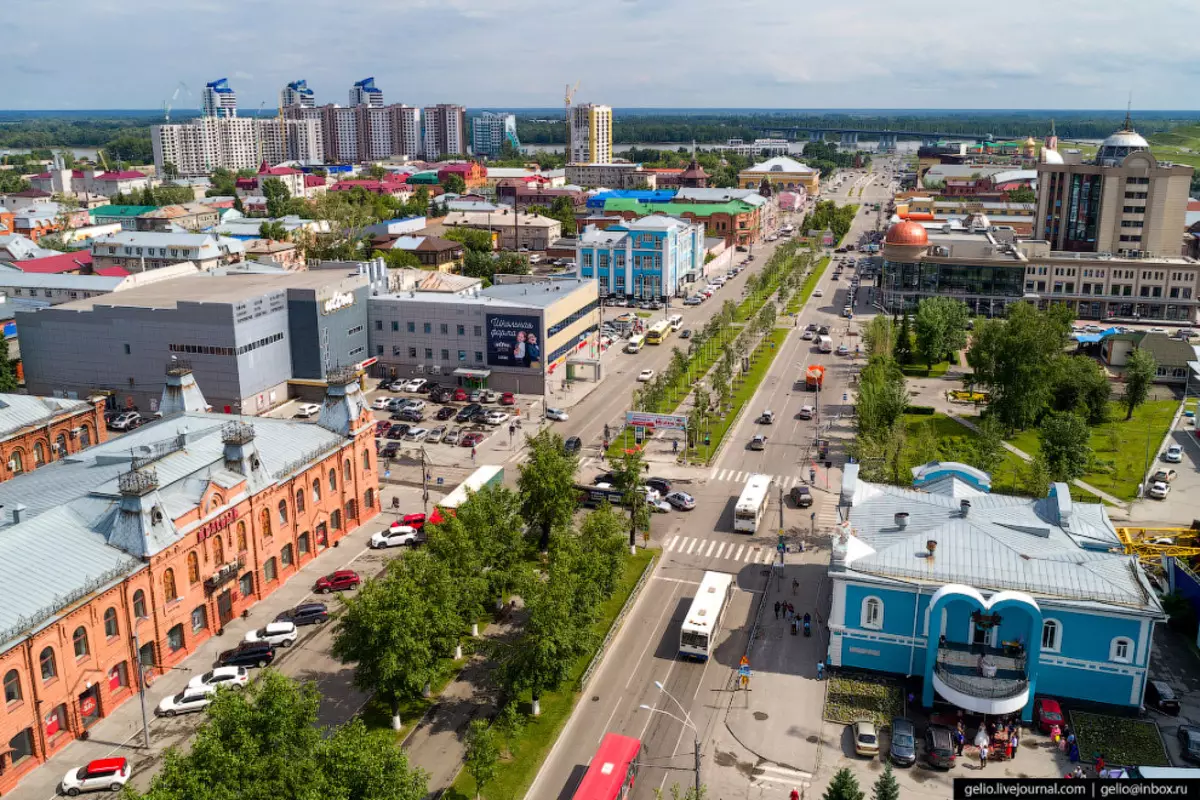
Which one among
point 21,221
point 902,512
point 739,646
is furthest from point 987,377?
point 21,221

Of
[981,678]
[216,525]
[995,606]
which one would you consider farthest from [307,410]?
[981,678]

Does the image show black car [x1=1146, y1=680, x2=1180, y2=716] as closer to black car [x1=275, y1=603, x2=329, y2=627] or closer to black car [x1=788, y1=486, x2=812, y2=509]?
black car [x1=788, y1=486, x2=812, y2=509]

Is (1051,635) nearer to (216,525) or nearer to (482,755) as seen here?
(482,755)

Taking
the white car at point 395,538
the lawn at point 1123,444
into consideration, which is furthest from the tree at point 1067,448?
the white car at point 395,538

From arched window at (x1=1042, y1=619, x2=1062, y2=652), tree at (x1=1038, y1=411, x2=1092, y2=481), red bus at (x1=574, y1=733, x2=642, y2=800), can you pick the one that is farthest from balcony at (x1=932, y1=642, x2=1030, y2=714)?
tree at (x1=1038, y1=411, x2=1092, y2=481)

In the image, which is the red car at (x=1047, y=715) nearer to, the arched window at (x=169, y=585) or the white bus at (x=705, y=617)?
the white bus at (x=705, y=617)
